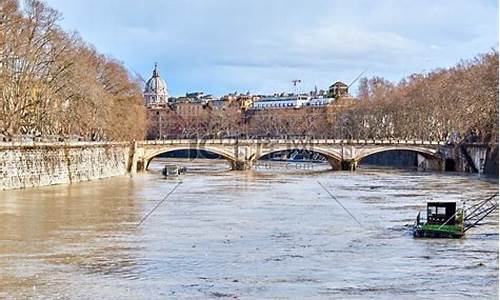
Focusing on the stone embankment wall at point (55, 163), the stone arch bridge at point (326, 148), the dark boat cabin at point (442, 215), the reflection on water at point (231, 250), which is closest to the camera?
the reflection on water at point (231, 250)

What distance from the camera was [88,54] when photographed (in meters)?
61.5

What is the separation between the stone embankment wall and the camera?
45375mm

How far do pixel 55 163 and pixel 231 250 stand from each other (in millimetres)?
29188

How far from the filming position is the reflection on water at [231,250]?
62.8 ft

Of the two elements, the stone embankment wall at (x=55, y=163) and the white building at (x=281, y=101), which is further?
the white building at (x=281, y=101)

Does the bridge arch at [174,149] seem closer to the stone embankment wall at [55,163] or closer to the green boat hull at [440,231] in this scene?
the stone embankment wall at [55,163]

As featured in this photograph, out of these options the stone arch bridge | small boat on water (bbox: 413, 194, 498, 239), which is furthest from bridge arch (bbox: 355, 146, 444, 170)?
small boat on water (bbox: 413, 194, 498, 239)

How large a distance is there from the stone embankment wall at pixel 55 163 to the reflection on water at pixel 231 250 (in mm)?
2038

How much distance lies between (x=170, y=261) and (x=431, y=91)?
65101mm

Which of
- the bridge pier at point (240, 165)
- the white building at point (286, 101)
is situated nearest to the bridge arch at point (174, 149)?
the bridge pier at point (240, 165)

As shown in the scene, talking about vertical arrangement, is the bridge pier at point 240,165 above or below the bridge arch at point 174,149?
below

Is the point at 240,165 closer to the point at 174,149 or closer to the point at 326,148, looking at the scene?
the point at 174,149

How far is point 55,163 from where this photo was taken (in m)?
51.8

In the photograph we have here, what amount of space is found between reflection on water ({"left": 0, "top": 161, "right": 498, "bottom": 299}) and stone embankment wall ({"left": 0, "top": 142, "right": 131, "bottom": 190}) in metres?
2.04
